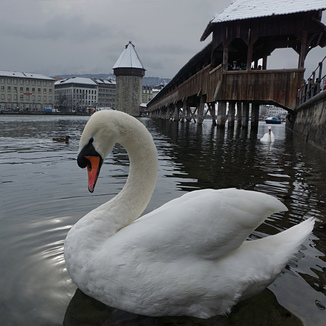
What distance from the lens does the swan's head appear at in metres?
2.10

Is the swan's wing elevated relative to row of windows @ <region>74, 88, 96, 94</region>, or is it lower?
Result: lower

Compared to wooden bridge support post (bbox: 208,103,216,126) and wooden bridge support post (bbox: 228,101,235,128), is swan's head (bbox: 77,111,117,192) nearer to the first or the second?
wooden bridge support post (bbox: 228,101,235,128)

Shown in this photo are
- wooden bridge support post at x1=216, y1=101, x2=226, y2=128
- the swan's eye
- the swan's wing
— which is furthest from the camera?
wooden bridge support post at x1=216, y1=101, x2=226, y2=128

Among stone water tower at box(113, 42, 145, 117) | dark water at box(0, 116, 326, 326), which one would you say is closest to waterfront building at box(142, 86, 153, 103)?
stone water tower at box(113, 42, 145, 117)

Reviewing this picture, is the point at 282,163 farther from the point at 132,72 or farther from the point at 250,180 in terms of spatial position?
the point at 132,72

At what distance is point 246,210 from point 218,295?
0.50m

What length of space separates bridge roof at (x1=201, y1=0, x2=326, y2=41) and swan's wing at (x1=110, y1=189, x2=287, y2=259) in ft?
49.5

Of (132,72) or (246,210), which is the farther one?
(132,72)

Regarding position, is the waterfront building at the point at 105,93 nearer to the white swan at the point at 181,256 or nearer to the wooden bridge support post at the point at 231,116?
the wooden bridge support post at the point at 231,116

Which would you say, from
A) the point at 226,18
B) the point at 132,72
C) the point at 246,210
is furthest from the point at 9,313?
the point at 132,72

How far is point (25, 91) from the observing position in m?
99.6

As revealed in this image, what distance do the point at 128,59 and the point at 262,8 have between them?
52.2m

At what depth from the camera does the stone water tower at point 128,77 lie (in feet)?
211

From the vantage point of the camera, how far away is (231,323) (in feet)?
6.47
